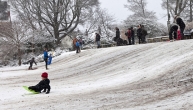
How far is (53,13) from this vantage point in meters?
50.2

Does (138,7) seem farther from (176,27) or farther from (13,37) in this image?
(176,27)

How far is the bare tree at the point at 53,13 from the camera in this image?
49.9m

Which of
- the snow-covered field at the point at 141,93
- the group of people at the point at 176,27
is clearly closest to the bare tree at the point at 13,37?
the group of people at the point at 176,27

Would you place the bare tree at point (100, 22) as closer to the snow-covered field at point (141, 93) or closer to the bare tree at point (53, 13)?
the bare tree at point (53, 13)

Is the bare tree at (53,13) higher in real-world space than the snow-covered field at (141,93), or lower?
higher

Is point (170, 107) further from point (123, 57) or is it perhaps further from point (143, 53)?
point (123, 57)

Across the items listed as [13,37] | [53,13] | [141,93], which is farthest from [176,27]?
[53,13]

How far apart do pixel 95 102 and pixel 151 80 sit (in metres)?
3.53

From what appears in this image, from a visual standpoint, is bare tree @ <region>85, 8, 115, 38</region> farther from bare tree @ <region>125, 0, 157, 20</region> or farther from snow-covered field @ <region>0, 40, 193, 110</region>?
snow-covered field @ <region>0, 40, 193, 110</region>

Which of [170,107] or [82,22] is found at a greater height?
[82,22]

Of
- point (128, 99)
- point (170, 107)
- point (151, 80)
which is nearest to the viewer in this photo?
point (170, 107)

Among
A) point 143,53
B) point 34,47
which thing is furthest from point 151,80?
point 34,47

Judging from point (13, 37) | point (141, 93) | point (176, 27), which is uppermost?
point (13, 37)

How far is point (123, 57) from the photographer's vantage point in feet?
73.9
